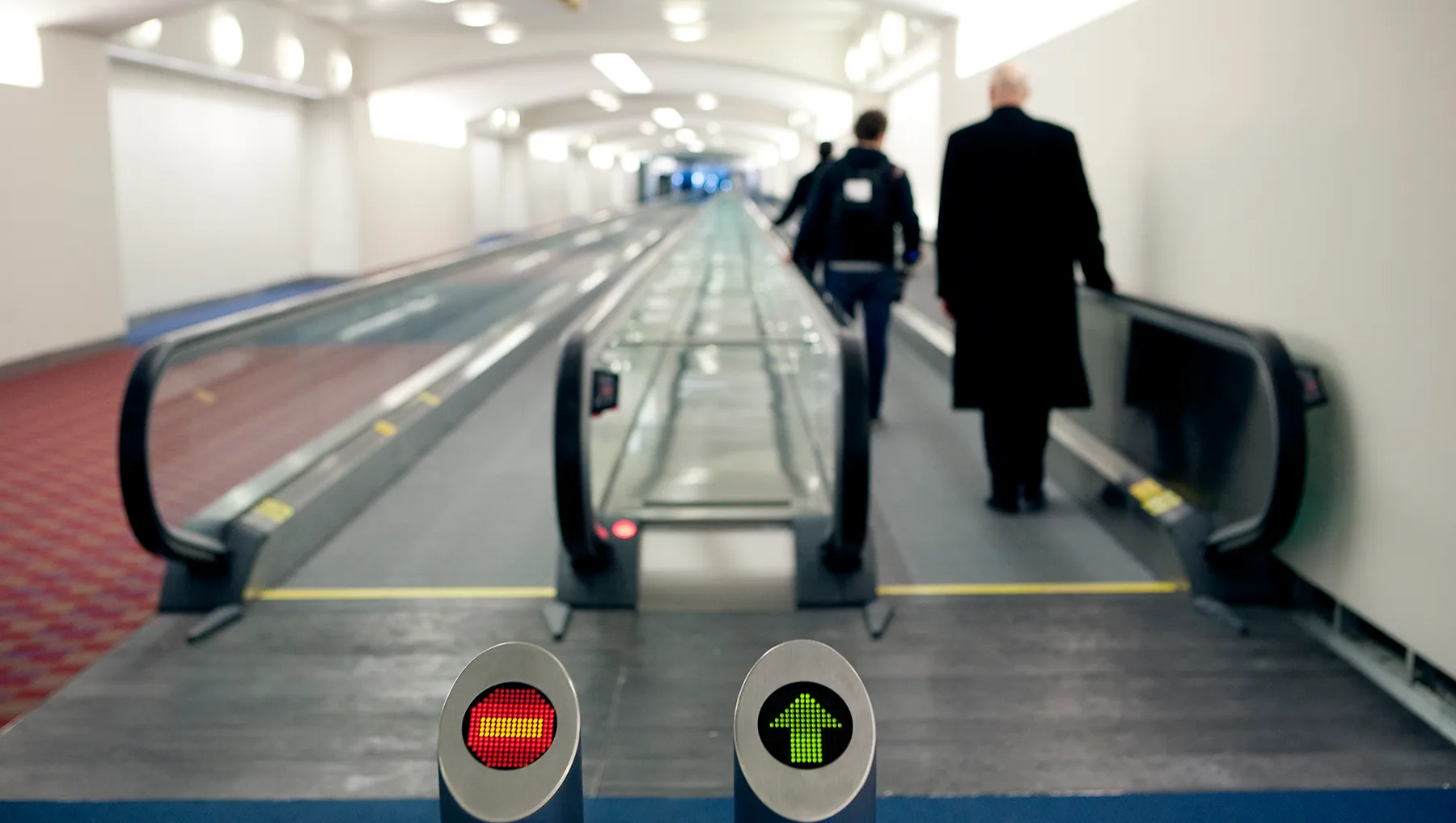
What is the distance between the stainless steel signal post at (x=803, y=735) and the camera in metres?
1.83

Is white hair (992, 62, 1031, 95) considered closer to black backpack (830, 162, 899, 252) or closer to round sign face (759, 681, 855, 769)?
black backpack (830, 162, 899, 252)

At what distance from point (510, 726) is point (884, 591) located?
2665mm

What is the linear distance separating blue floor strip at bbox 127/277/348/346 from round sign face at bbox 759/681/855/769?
35.9 feet

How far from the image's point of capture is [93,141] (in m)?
10.7

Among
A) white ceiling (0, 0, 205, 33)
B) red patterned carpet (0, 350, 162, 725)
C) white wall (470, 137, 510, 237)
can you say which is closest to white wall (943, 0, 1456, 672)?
red patterned carpet (0, 350, 162, 725)

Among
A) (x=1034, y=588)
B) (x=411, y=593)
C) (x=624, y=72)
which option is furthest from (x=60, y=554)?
(x=624, y=72)

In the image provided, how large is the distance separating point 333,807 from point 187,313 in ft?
39.7

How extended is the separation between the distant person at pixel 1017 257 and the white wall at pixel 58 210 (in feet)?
25.5

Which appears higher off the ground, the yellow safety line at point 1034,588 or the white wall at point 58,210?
the white wall at point 58,210

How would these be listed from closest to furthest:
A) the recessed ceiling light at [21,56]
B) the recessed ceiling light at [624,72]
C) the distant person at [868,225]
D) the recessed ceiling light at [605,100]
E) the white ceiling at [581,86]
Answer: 1. the distant person at [868,225]
2. the recessed ceiling light at [21,56]
3. the recessed ceiling light at [624,72]
4. the white ceiling at [581,86]
5. the recessed ceiling light at [605,100]

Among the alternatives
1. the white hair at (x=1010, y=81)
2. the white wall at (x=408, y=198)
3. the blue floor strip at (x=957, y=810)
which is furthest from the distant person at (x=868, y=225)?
the white wall at (x=408, y=198)

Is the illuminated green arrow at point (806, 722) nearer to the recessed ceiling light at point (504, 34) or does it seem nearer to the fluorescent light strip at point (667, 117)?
the recessed ceiling light at point (504, 34)

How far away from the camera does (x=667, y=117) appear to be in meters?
32.6

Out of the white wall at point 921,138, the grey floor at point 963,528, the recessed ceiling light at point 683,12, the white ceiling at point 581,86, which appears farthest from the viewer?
the white ceiling at point 581,86
